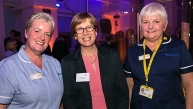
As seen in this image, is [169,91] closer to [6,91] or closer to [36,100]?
[36,100]

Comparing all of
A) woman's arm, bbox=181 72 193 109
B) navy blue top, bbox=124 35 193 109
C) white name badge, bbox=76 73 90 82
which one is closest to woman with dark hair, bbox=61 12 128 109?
white name badge, bbox=76 73 90 82

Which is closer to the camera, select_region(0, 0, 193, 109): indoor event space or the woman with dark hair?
select_region(0, 0, 193, 109): indoor event space

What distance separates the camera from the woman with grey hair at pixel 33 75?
3.76 ft

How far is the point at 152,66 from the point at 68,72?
733 mm

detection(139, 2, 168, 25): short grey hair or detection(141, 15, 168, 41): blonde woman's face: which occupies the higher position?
detection(139, 2, 168, 25): short grey hair

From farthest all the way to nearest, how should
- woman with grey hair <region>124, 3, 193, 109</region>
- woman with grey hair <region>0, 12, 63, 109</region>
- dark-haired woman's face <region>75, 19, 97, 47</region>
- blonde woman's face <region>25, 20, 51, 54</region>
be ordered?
1. dark-haired woman's face <region>75, 19, 97, 47</region>
2. woman with grey hair <region>124, 3, 193, 109</region>
3. blonde woman's face <region>25, 20, 51, 54</region>
4. woman with grey hair <region>0, 12, 63, 109</region>

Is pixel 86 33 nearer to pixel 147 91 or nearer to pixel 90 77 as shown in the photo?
pixel 90 77

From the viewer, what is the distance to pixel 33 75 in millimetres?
1230

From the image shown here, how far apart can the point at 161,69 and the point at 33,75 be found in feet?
3.33

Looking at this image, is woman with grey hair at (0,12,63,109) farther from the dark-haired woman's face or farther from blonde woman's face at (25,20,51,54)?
the dark-haired woman's face

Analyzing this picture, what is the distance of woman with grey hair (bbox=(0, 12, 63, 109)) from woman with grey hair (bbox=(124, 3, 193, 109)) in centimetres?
73

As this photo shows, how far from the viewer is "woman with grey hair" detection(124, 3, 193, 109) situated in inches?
55.0

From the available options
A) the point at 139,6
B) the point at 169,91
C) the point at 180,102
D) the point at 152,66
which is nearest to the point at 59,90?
the point at 152,66

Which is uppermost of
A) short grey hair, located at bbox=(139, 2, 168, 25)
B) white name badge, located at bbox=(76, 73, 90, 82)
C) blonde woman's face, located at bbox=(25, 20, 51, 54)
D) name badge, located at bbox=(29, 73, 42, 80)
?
short grey hair, located at bbox=(139, 2, 168, 25)
